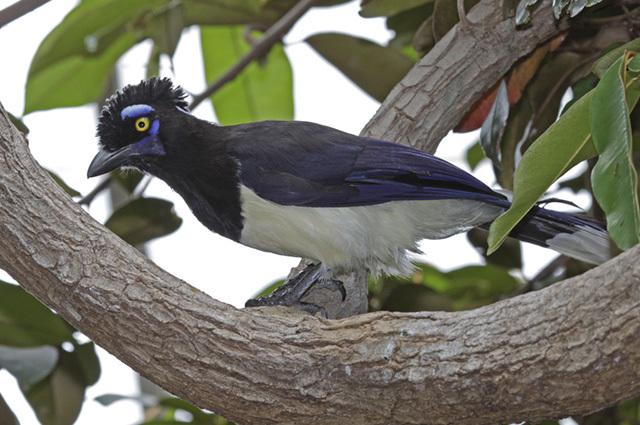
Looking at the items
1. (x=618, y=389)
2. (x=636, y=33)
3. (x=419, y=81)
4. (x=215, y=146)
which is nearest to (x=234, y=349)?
(x=618, y=389)

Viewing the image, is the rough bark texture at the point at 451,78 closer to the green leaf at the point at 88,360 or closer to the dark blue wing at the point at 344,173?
the dark blue wing at the point at 344,173

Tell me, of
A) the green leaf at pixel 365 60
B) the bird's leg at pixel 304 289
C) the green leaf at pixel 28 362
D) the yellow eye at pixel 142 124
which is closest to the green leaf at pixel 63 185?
the yellow eye at pixel 142 124

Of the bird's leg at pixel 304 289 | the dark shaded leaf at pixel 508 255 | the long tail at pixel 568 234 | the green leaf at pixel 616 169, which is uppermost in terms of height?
the dark shaded leaf at pixel 508 255

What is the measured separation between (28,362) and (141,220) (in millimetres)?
614

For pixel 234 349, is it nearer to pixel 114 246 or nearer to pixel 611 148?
pixel 114 246

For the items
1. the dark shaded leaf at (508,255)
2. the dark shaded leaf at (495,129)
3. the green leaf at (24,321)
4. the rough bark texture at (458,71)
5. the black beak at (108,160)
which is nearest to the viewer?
the dark shaded leaf at (495,129)

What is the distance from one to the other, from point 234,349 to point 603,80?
102cm

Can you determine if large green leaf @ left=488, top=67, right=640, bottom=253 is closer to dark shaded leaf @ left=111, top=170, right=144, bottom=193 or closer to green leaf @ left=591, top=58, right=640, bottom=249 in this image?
green leaf @ left=591, top=58, right=640, bottom=249

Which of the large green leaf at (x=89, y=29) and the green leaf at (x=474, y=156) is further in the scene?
the green leaf at (x=474, y=156)

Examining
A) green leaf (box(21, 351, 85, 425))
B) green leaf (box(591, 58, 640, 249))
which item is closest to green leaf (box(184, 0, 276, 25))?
green leaf (box(21, 351, 85, 425))

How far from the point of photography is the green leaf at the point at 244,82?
14.9 feet

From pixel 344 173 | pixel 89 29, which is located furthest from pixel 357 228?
pixel 89 29

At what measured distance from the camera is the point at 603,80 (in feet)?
7.67

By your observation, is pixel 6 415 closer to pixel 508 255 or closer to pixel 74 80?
pixel 74 80
